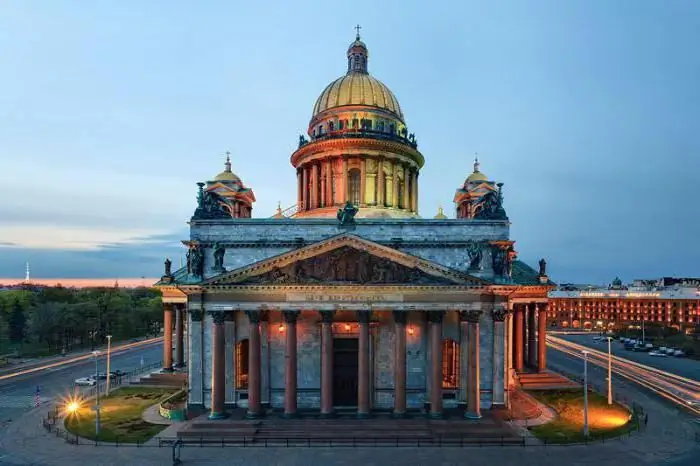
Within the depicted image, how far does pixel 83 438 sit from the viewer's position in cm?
3109

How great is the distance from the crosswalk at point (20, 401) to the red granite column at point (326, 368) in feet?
89.5

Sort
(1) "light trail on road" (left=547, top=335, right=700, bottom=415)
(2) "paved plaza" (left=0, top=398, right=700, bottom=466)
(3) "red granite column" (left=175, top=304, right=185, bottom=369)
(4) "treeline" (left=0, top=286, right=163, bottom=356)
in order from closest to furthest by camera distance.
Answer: (2) "paved plaza" (left=0, top=398, right=700, bottom=466) < (1) "light trail on road" (left=547, top=335, right=700, bottom=415) < (3) "red granite column" (left=175, top=304, right=185, bottom=369) < (4) "treeline" (left=0, top=286, right=163, bottom=356)

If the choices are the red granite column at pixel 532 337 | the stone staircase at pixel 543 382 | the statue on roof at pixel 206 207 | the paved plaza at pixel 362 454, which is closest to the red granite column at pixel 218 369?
the paved plaza at pixel 362 454

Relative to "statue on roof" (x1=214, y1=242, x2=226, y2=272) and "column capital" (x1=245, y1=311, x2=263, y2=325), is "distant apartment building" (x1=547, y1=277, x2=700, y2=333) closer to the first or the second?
"column capital" (x1=245, y1=311, x2=263, y2=325)

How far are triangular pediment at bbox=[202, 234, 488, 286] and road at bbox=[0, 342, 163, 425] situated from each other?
80.1ft

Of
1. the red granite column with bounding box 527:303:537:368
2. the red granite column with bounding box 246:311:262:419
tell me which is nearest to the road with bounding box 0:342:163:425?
the red granite column with bounding box 246:311:262:419

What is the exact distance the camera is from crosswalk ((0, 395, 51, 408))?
4053 cm

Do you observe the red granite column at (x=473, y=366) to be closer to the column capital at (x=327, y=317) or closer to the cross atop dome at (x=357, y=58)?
the column capital at (x=327, y=317)

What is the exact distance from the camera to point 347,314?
1390 inches

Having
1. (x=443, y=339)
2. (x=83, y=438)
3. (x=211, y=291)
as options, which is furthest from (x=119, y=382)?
(x=443, y=339)

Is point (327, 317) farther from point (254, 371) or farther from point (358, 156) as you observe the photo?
point (358, 156)

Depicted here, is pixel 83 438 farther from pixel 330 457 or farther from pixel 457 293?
pixel 457 293

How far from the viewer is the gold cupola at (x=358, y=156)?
4947 cm

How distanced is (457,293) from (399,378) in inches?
291
